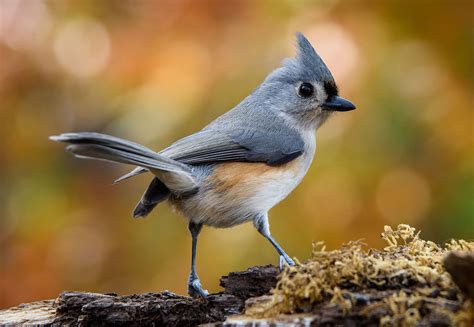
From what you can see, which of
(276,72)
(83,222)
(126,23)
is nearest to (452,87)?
(276,72)

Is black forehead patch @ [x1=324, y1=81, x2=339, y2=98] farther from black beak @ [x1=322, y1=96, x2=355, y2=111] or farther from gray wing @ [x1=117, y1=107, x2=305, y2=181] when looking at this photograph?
gray wing @ [x1=117, y1=107, x2=305, y2=181]

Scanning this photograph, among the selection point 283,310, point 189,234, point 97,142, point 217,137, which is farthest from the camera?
point 189,234

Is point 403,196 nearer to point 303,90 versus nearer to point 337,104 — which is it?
point 337,104

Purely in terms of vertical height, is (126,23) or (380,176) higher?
(126,23)

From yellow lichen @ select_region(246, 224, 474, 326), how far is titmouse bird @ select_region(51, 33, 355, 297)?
2.74 ft

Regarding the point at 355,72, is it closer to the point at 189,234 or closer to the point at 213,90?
the point at 213,90

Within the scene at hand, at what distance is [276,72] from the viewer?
14.3ft

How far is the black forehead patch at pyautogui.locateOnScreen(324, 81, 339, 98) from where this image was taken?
418 centimetres

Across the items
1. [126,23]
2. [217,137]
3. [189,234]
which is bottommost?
[189,234]

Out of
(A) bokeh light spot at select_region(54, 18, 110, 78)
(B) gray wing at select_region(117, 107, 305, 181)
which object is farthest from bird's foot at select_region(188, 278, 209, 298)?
(A) bokeh light spot at select_region(54, 18, 110, 78)

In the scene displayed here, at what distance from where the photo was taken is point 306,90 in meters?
4.27

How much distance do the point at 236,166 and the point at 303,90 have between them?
0.90m

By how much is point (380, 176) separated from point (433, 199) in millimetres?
419

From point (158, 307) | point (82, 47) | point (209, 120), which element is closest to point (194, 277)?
point (158, 307)
